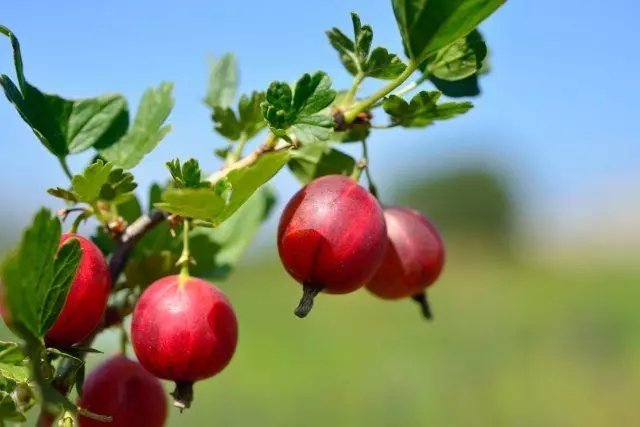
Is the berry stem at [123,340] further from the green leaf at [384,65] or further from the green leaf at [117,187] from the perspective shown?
the green leaf at [384,65]

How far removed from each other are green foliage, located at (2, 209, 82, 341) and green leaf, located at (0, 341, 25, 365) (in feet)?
0.21

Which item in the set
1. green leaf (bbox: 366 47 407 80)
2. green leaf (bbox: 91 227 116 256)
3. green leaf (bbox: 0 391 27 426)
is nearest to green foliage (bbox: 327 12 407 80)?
green leaf (bbox: 366 47 407 80)

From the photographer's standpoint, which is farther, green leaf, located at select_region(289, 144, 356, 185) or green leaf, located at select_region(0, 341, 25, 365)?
green leaf, located at select_region(289, 144, 356, 185)

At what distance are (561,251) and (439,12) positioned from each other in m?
28.2

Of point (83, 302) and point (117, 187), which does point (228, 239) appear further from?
point (83, 302)

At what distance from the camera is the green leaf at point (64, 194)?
29.1 inches

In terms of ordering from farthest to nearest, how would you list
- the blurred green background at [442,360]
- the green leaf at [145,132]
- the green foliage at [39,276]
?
the blurred green background at [442,360], the green leaf at [145,132], the green foliage at [39,276]

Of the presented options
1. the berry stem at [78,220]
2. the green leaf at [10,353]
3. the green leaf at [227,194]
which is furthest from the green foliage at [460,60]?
the green leaf at [10,353]

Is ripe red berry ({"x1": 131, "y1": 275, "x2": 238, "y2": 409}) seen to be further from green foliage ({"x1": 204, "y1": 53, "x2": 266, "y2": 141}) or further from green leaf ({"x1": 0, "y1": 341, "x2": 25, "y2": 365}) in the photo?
green foliage ({"x1": 204, "y1": 53, "x2": 266, "y2": 141})

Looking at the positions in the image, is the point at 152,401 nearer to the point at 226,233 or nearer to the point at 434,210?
the point at 226,233

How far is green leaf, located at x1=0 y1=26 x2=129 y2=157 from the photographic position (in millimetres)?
772

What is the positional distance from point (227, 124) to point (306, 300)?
0.27m

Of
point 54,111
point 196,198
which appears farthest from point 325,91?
point 54,111

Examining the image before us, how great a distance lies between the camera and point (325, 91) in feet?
2.44
